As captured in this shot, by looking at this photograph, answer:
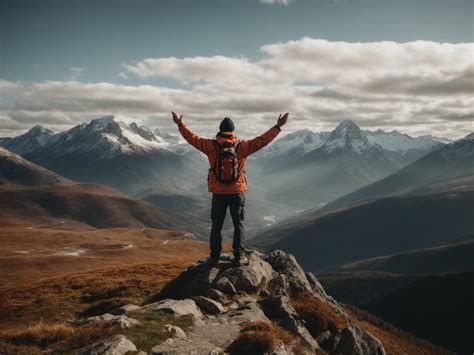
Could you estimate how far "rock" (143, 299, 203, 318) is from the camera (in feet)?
55.2

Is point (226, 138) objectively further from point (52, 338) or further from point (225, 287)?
point (52, 338)

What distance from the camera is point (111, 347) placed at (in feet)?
40.5

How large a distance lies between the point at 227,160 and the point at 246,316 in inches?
285

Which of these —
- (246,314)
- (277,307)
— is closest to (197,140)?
(246,314)

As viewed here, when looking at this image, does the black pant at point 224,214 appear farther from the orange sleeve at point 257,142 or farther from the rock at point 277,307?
the rock at point 277,307

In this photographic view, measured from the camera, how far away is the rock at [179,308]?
16.8 metres

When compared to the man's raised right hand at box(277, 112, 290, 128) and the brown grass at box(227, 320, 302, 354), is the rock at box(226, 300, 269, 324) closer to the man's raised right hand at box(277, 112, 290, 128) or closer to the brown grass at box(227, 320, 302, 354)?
the brown grass at box(227, 320, 302, 354)

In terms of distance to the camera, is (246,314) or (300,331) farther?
(246,314)

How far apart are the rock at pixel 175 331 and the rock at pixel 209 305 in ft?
9.85

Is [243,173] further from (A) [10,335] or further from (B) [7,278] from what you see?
(B) [7,278]

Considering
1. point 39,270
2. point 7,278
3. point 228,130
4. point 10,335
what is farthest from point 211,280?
point 39,270

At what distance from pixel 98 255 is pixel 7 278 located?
37.2m

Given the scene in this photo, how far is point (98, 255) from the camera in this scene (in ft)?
419

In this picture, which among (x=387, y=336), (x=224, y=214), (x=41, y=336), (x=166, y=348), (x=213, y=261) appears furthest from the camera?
(x=387, y=336)
